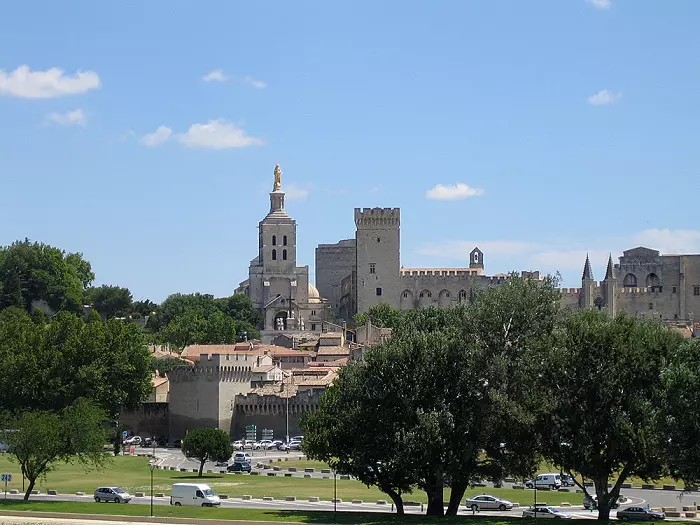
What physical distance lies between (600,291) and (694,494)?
8353 cm

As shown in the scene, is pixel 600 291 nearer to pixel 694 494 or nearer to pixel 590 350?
pixel 694 494

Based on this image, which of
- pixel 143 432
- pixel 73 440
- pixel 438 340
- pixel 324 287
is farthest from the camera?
pixel 324 287

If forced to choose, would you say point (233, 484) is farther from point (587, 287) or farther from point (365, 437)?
point (587, 287)

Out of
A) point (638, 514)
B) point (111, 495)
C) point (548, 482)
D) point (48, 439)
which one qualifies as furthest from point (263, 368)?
point (638, 514)

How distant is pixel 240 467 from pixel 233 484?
24.2 ft

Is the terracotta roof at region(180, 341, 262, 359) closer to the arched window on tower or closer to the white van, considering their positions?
the arched window on tower

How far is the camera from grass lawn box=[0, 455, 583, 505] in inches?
2338

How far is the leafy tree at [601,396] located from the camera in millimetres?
47375

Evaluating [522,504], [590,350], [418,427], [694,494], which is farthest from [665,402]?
[694,494]

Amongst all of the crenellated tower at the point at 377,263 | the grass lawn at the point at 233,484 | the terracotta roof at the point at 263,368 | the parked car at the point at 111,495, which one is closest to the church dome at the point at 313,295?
the crenellated tower at the point at 377,263

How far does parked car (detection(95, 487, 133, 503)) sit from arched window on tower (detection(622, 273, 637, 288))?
99.6 metres

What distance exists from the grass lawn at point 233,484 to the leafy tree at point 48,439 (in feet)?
6.91

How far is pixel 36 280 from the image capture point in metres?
149

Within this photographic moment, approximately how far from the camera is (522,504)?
56.0 m
